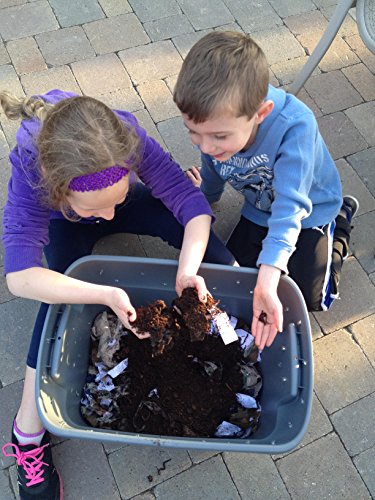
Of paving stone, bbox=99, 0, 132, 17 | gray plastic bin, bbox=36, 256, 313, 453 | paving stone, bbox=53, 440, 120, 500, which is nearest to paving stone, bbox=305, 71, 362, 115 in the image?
paving stone, bbox=99, 0, 132, 17

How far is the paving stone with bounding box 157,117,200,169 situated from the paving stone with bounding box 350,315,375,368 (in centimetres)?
99

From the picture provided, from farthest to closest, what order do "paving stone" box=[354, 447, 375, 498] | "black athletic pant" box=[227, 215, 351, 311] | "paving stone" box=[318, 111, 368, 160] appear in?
"paving stone" box=[318, 111, 368, 160]
"black athletic pant" box=[227, 215, 351, 311]
"paving stone" box=[354, 447, 375, 498]

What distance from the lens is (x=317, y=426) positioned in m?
1.82

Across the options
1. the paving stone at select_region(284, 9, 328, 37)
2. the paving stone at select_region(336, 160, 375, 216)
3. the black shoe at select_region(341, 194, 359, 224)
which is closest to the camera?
the black shoe at select_region(341, 194, 359, 224)

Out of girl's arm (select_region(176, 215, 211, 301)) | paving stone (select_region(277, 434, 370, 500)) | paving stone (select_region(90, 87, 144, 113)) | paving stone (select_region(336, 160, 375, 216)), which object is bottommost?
paving stone (select_region(277, 434, 370, 500))

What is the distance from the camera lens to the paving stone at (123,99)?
2.44 m

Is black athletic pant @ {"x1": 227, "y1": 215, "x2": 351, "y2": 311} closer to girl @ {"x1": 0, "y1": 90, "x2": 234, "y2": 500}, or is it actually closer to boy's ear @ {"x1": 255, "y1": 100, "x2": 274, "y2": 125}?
girl @ {"x1": 0, "y1": 90, "x2": 234, "y2": 500}

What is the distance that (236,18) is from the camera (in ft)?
9.05

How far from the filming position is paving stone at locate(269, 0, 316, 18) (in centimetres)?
281

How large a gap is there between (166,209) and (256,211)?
34 cm

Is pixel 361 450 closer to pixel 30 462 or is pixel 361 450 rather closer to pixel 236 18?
pixel 30 462

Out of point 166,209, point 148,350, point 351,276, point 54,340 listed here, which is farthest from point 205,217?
point 351,276

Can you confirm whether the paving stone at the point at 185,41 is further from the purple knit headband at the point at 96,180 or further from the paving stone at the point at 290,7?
the purple knit headband at the point at 96,180

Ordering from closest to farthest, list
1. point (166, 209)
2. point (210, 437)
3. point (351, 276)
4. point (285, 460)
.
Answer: point (210, 437), point (285, 460), point (166, 209), point (351, 276)
